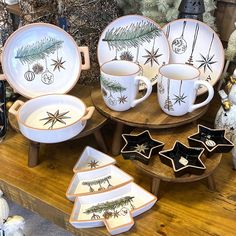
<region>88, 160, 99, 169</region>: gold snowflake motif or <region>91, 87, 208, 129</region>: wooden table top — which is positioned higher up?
<region>91, 87, 208, 129</region>: wooden table top

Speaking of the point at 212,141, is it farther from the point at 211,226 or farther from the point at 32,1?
the point at 32,1

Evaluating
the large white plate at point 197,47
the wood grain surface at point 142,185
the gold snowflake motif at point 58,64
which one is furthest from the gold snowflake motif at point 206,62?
the gold snowflake motif at point 58,64

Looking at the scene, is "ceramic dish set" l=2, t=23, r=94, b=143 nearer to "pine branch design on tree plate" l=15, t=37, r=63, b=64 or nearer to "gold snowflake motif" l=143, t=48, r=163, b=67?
"pine branch design on tree plate" l=15, t=37, r=63, b=64

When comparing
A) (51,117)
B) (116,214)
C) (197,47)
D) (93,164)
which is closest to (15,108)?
(51,117)

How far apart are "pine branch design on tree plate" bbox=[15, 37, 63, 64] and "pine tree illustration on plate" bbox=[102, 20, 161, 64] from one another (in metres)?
0.12

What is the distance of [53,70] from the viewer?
0.81 m

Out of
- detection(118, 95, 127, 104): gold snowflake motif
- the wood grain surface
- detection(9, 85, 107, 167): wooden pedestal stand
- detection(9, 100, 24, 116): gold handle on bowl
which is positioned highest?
detection(118, 95, 127, 104): gold snowflake motif

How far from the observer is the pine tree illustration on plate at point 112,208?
0.63 metres

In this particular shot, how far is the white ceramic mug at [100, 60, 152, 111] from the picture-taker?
679 millimetres

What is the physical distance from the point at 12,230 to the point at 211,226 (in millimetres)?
418

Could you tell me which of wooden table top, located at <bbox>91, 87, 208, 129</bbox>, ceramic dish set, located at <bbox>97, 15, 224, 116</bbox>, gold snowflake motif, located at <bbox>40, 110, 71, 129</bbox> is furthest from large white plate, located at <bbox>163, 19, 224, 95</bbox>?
gold snowflake motif, located at <bbox>40, 110, 71, 129</bbox>

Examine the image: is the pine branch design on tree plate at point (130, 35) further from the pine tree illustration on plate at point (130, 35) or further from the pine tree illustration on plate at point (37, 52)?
the pine tree illustration on plate at point (37, 52)

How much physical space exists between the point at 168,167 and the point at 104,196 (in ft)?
0.47

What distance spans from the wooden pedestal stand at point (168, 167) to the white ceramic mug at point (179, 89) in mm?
46
